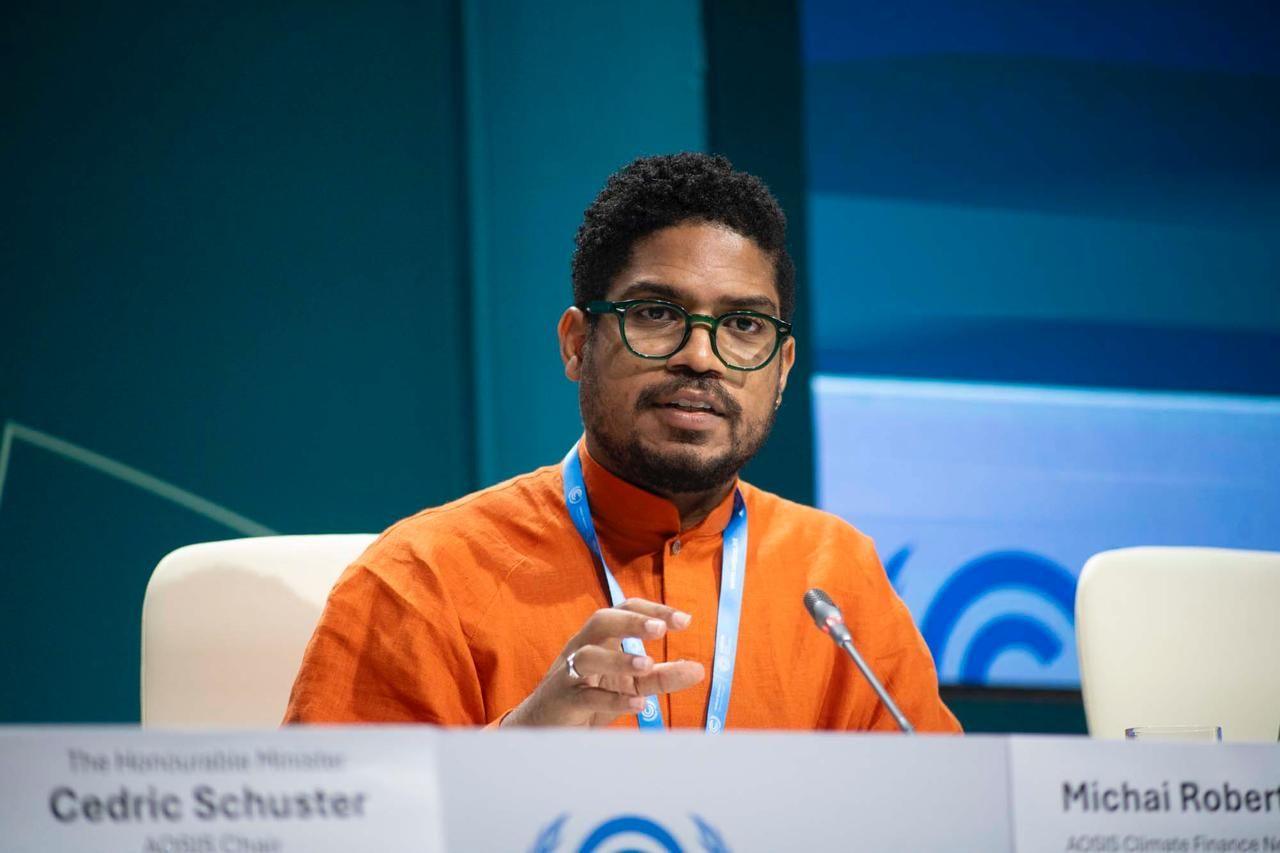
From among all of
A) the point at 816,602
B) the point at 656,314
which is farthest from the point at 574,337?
the point at 816,602

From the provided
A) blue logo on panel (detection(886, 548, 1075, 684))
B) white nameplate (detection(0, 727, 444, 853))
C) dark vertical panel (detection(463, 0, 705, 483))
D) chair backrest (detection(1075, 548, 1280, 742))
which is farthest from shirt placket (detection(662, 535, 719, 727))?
blue logo on panel (detection(886, 548, 1075, 684))

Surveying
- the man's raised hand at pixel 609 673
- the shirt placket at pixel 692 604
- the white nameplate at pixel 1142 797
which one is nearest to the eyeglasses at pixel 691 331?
the shirt placket at pixel 692 604

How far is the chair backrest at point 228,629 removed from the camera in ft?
6.49

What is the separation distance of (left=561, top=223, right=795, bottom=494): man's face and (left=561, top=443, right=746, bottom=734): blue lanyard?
8cm

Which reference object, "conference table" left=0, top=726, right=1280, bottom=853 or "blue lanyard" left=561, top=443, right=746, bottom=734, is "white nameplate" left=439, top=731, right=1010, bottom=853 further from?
"blue lanyard" left=561, top=443, right=746, bottom=734

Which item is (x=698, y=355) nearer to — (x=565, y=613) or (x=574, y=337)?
(x=574, y=337)

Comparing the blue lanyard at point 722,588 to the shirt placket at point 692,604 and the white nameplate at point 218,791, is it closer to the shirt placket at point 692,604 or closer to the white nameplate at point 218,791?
the shirt placket at point 692,604

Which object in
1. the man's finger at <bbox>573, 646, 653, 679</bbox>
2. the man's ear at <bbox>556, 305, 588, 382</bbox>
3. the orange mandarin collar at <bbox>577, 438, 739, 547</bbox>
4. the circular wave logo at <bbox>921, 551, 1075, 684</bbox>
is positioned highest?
the man's ear at <bbox>556, 305, 588, 382</bbox>

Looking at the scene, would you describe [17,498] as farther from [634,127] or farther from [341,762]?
[341,762]

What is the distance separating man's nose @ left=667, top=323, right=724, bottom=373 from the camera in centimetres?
190

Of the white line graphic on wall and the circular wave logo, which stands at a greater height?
the white line graphic on wall

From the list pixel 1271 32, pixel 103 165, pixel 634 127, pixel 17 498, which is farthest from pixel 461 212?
pixel 1271 32

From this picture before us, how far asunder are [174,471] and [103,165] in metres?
0.73

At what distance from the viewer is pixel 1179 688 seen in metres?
2.18
